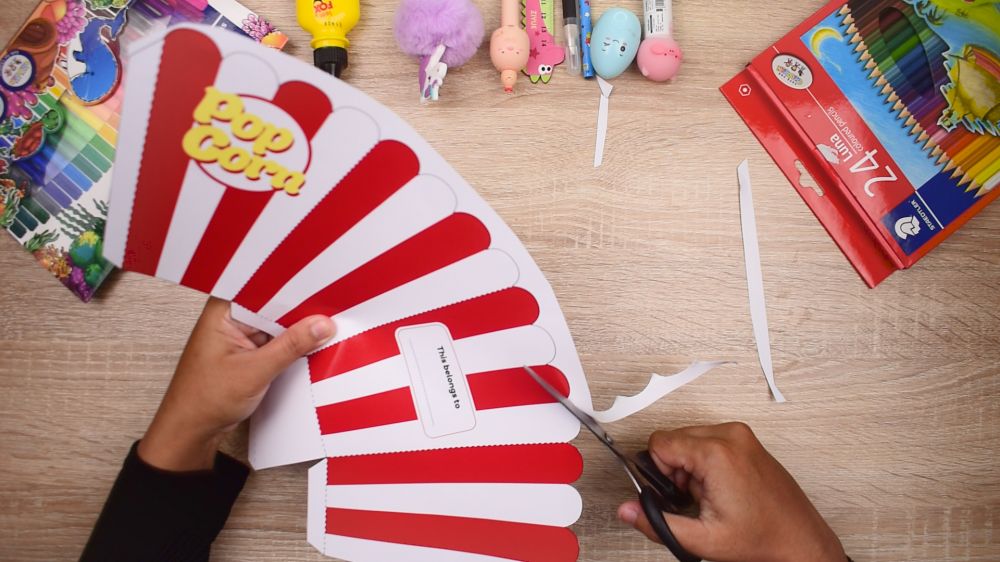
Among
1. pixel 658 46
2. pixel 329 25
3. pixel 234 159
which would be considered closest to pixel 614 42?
pixel 658 46

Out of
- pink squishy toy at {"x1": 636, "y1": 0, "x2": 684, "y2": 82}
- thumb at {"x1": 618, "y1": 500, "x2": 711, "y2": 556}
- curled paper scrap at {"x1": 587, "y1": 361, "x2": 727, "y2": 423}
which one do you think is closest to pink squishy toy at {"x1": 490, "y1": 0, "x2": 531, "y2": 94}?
pink squishy toy at {"x1": 636, "y1": 0, "x2": 684, "y2": 82}

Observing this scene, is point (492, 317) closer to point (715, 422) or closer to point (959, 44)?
point (715, 422)

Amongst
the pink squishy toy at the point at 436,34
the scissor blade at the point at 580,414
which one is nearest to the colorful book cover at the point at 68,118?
the pink squishy toy at the point at 436,34

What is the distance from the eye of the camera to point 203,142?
1.64 feet

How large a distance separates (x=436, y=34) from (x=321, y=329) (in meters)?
0.32

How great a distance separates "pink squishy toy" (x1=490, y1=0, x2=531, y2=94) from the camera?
0.70 metres

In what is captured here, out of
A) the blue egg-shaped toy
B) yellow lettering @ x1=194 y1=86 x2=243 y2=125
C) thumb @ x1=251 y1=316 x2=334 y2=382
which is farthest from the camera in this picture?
the blue egg-shaped toy

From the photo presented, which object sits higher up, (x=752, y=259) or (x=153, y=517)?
(x=153, y=517)

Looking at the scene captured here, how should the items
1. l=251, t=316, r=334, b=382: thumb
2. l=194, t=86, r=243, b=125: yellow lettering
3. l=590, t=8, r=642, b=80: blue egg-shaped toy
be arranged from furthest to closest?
1. l=590, t=8, r=642, b=80: blue egg-shaped toy
2. l=251, t=316, r=334, b=382: thumb
3. l=194, t=86, r=243, b=125: yellow lettering

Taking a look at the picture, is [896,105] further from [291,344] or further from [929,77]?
[291,344]

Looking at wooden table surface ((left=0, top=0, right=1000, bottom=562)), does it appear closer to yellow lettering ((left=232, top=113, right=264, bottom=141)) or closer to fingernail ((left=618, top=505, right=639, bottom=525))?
fingernail ((left=618, top=505, right=639, bottom=525))

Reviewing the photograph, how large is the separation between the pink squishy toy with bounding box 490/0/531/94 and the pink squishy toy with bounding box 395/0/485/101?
22 mm

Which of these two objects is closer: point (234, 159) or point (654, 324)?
point (234, 159)

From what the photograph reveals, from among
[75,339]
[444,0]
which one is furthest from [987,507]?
[75,339]
